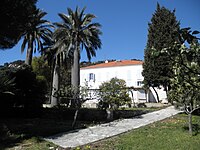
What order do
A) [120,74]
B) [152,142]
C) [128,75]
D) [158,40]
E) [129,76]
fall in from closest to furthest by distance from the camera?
[152,142]
[158,40]
[129,76]
[128,75]
[120,74]

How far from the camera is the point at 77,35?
24.5 meters

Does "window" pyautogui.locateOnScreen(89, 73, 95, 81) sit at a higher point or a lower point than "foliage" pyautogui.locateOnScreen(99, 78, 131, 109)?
higher

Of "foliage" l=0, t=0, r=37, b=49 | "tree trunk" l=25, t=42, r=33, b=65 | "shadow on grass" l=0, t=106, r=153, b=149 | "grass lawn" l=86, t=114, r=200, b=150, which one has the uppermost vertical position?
"tree trunk" l=25, t=42, r=33, b=65

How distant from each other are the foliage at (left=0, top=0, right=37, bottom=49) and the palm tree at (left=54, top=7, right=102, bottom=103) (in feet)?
39.1

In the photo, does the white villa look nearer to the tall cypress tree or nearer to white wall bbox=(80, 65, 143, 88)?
white wall bbox=(80, 65, 143, 88)

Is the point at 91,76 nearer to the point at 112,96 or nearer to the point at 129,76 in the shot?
the point at 129,76

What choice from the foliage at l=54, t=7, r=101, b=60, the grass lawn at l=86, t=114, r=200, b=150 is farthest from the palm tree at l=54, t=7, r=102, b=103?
the grass lawn at l=86, t=114, r=200, b=150

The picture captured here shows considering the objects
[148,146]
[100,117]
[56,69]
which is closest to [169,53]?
[148,146]

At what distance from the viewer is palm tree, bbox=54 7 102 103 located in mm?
24467

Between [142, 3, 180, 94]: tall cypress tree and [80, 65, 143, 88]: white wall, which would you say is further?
[80, 65, 143, 88]: white wall

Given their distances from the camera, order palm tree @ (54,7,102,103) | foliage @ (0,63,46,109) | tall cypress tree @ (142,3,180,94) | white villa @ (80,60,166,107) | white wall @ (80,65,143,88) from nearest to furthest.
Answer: foliage @ (0,63,46,109)
palm tree @ (54,7,102,103)
tall cypress tree @ (142,3,180,94)
white villa @ (80,60,166,107)
white wall @ (80,65,143,88)

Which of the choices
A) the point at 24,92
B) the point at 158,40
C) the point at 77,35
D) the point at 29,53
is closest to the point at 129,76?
the point at 158,40

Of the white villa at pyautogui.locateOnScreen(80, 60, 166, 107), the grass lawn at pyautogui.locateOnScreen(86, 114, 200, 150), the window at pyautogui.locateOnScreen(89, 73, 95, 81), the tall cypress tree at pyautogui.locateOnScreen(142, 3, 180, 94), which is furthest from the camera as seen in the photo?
the window at pyautogui.locateOnScreen(89, 73, 95, 81)

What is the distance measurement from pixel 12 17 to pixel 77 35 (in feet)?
44.1
